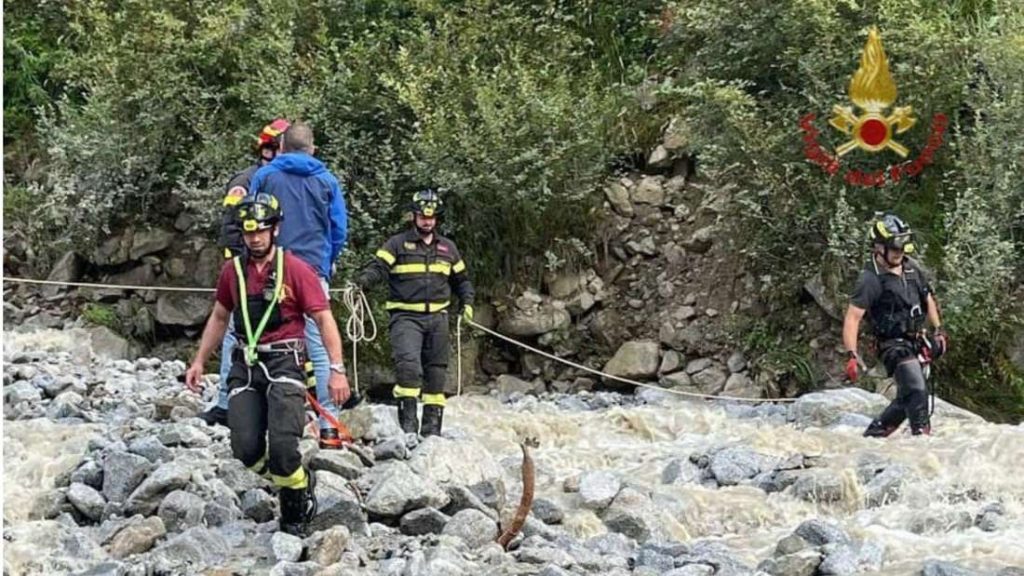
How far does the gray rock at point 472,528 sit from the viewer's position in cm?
547

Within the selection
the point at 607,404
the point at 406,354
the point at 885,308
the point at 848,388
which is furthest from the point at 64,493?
the point at 848,388

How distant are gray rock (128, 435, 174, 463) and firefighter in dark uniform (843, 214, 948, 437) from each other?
14.3ft

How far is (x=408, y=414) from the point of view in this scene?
7.79m

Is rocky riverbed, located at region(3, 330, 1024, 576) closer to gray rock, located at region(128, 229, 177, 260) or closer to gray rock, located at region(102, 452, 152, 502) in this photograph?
gray rock, located at region(102, 452, 152, 502)

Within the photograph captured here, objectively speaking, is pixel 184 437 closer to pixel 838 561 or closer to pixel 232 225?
pixel 232 225

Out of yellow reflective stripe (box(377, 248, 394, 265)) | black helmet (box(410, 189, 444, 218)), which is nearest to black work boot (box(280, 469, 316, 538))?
yellow reflective stripe (box(377, 248, 394, 265))

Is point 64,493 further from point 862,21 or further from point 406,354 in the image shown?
point 862,21

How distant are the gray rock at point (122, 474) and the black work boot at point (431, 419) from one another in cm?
216

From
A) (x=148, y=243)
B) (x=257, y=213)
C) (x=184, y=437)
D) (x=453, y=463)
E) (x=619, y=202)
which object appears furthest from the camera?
(x=148, y=243)

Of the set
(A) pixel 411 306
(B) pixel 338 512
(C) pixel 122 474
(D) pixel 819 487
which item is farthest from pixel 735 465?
(C) pixel 122 474

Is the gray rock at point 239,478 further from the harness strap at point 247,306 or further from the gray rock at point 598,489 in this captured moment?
the gray rock at point 598,489

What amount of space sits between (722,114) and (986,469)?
527 cm

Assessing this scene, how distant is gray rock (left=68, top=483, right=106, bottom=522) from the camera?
573 cm

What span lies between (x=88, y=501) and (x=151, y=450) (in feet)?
1.66
